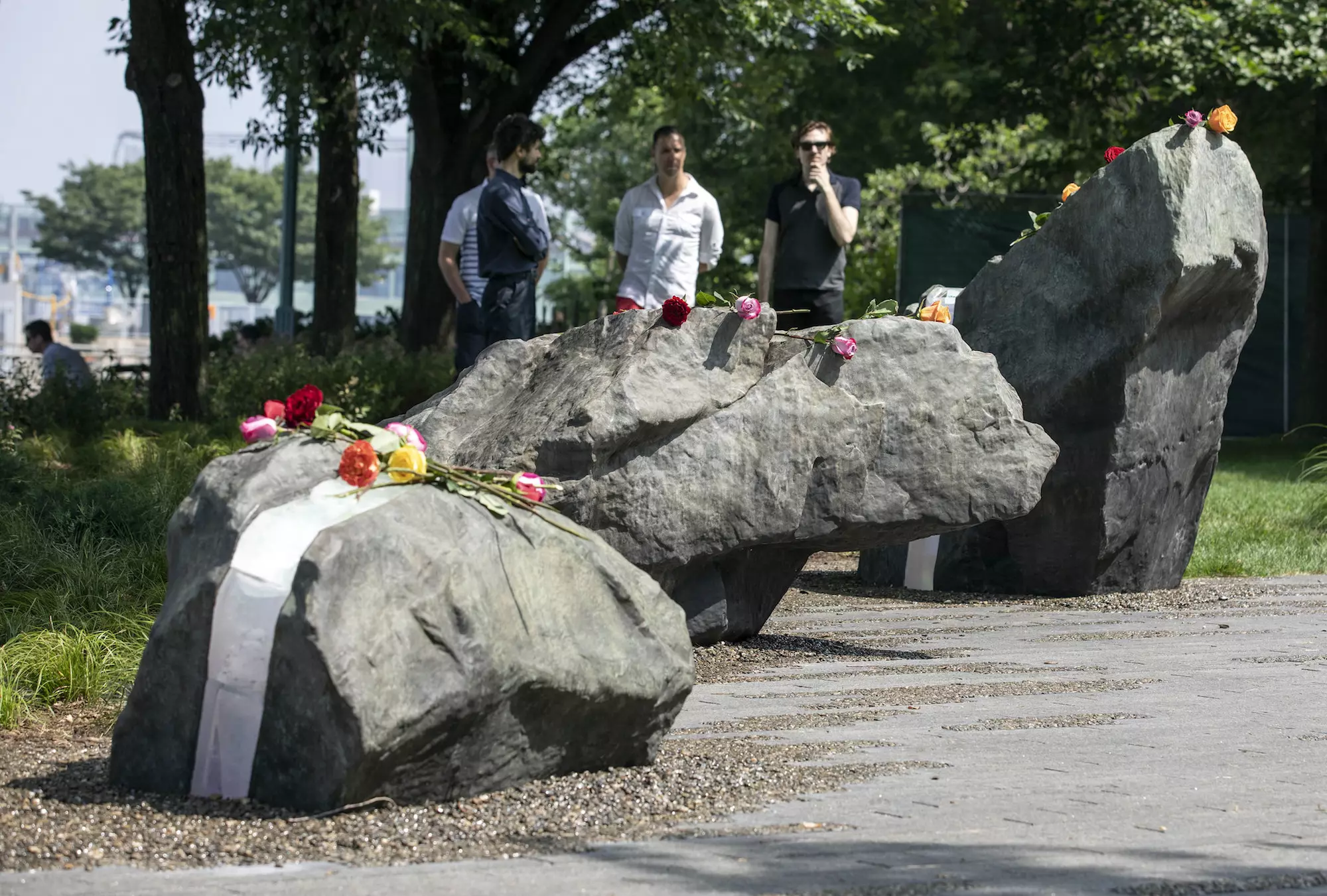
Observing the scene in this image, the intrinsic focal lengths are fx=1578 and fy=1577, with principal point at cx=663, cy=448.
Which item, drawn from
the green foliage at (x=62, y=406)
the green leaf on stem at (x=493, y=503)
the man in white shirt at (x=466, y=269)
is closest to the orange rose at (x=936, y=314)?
the man in white shirt at (x=466, y=269)

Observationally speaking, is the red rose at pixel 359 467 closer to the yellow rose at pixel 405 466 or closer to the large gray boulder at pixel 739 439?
the yellow rose at pixel 405 466

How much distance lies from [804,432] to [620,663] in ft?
6.98

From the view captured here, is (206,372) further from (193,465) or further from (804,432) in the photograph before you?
(804,432)

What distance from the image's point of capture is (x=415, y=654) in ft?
13.0

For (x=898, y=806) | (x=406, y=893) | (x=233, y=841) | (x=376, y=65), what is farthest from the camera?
(x=376, y=65)

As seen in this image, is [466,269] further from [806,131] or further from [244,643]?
[244,643]

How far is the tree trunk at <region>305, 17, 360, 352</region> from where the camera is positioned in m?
17.7

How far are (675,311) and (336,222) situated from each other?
1243 cm

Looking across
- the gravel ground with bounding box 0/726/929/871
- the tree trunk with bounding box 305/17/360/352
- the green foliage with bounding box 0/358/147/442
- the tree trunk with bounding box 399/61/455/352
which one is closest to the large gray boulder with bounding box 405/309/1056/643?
the gravel ground with bounding box 0/726/929/871

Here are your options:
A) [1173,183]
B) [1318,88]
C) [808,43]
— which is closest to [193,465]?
[1173,183]

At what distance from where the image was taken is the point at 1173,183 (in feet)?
24.3

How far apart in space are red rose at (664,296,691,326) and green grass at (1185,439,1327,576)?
14.2 feet

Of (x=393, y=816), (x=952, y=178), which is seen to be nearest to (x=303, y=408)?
(x=393, y=816)

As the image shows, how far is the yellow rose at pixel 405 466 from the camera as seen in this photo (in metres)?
4.44
